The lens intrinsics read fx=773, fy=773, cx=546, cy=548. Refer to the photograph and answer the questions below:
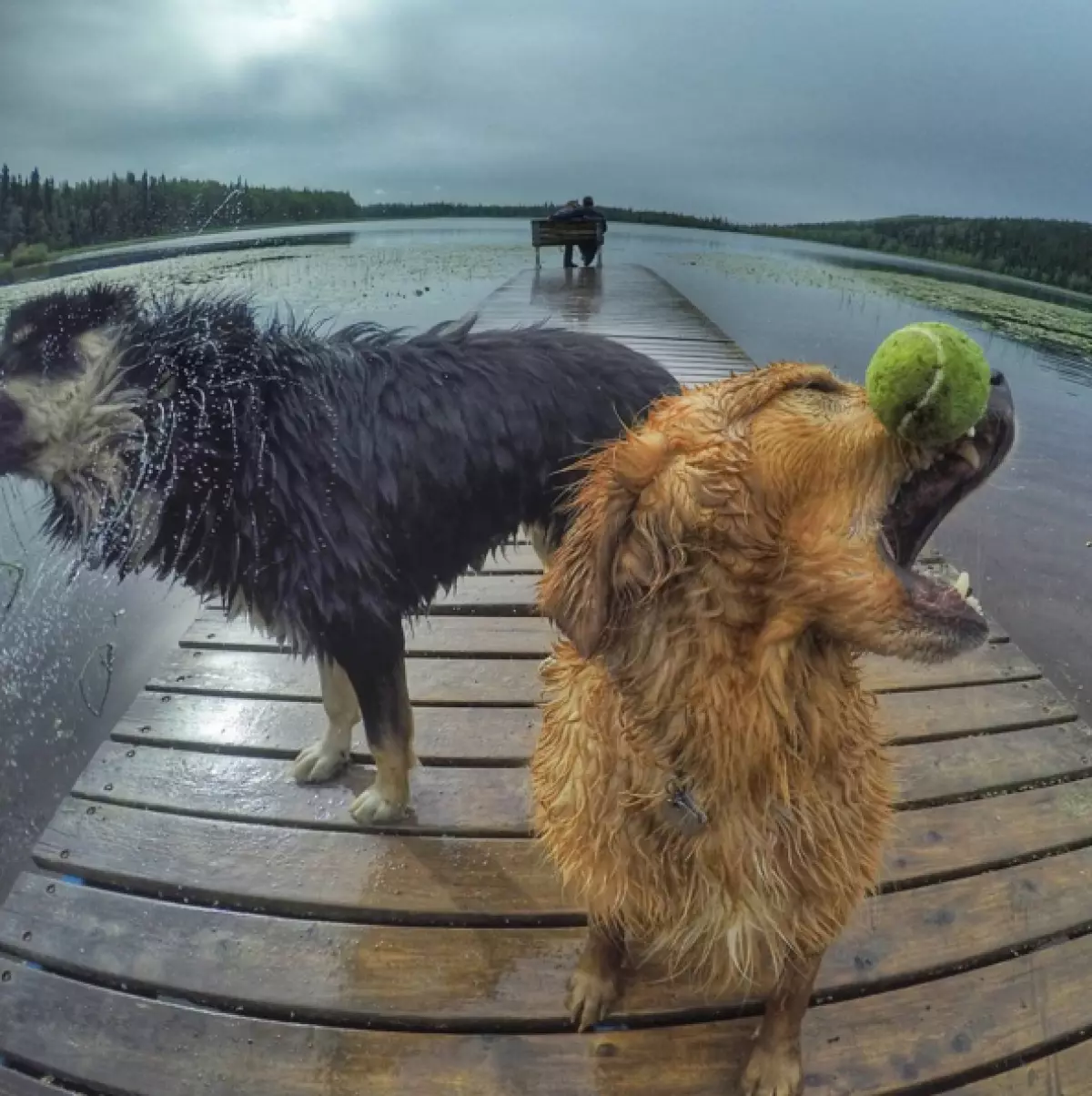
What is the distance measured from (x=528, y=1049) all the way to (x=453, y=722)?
1.05 m

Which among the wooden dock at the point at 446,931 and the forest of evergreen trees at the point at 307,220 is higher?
the forest of evergreen trees at the point at 307,220

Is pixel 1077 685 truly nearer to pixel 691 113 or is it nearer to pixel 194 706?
pixel 691 113

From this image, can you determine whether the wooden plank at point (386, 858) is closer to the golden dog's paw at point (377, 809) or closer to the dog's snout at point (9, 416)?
the golden dog's paw at point (377, 809)

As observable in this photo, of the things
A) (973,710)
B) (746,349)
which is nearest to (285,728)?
(973,710)

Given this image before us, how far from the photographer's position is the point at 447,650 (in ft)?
9.42

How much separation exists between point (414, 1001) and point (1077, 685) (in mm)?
3163

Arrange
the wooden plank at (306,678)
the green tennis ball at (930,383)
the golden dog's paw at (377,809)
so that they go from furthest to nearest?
the wooden plank at (306,678) → the golden dog's paw at (377,809) → the green tennis ball at (930,383)

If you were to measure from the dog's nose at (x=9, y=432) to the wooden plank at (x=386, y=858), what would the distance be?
1.10 metres

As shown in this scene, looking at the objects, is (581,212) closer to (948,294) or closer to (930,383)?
(948,294)

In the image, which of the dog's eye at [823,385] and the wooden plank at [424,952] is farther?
the wooden plank at [424,952]

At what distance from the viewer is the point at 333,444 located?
1921 mm

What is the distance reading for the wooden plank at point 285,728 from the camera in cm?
242

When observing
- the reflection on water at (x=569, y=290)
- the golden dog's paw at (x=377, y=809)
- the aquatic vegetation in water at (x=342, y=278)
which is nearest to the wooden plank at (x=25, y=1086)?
the golden dog's paw at (x=377, y=809)

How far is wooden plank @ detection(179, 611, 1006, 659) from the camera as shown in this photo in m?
2.88
